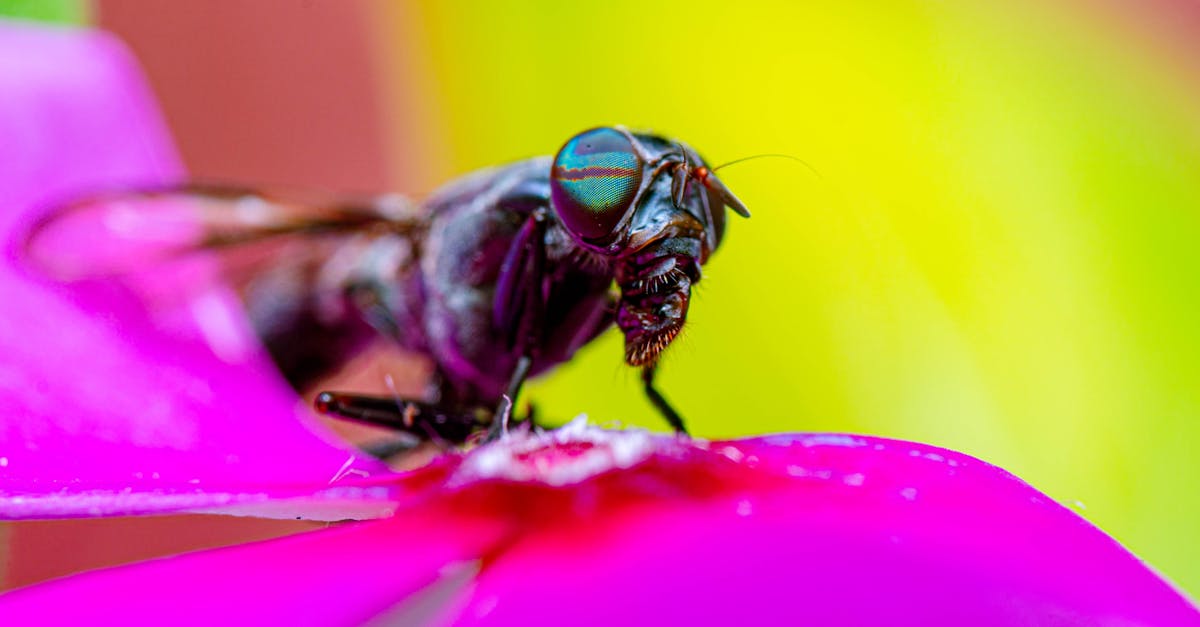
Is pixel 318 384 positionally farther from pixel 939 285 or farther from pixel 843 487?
pixel 843 487

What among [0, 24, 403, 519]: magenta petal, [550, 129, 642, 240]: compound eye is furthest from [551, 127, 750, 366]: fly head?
[0, 24, 403, 519]: magenta petal

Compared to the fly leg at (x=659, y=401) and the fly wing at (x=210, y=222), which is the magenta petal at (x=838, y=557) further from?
the fly wing at (x=210, y=222)

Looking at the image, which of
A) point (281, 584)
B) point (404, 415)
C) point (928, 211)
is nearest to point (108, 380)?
point (404, 415)

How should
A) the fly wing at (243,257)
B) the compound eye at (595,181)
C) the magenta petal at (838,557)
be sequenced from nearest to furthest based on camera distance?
the magenta petal at (838,557) < the compound eye at (595,181) < the fly wing at (243,257)

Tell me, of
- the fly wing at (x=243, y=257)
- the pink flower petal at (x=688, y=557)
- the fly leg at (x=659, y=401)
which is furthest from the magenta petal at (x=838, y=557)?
the fly wing at (x=243, y=257)


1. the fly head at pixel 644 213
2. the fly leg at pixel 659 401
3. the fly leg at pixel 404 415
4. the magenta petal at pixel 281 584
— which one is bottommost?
the fly leg at pixel 404 415

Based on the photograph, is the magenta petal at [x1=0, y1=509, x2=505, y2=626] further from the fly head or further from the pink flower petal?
the fly head
